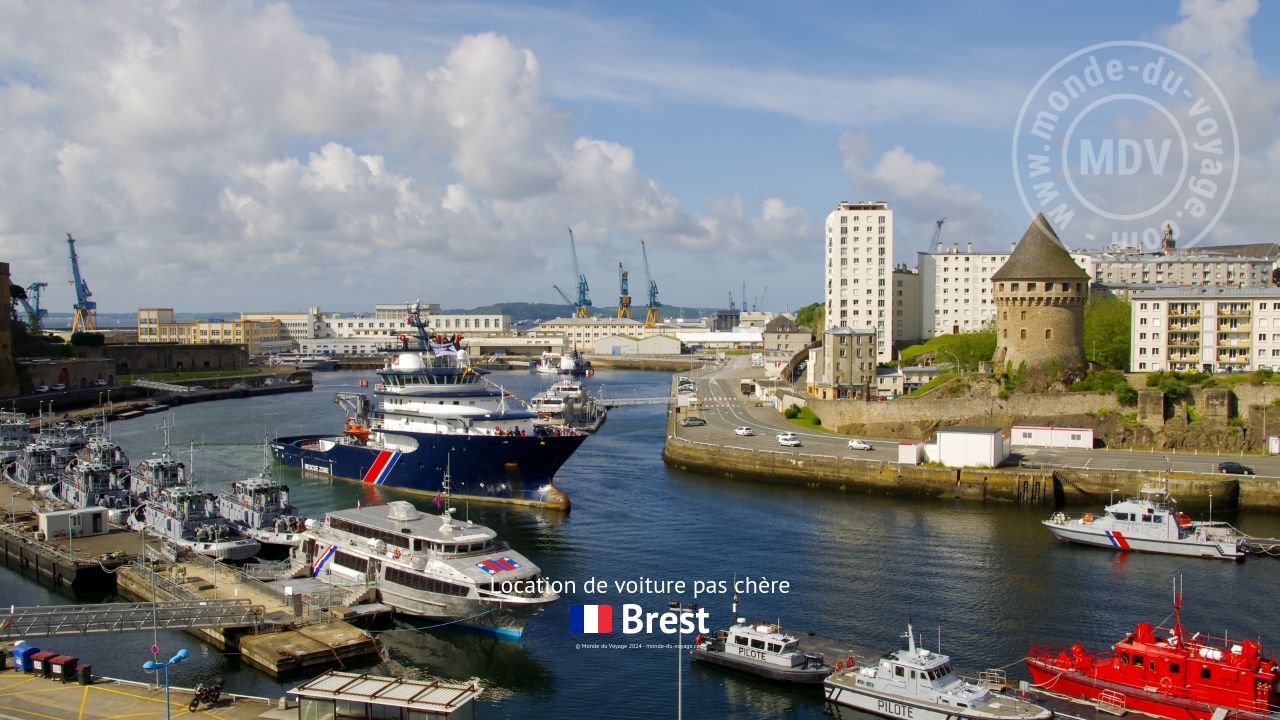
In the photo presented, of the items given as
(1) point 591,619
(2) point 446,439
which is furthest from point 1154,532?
(2) point 446,439

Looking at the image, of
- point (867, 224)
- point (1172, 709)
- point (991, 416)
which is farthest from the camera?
point (867, 224)

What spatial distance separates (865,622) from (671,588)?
16.3 ft

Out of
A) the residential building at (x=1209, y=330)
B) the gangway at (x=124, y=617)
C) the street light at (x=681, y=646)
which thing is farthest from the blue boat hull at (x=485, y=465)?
the residential building at (x=1209, y=330)

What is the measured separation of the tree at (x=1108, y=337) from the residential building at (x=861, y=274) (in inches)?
629

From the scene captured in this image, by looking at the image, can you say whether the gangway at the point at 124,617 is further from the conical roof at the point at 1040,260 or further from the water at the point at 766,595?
the conical roof at the point at 1040,260

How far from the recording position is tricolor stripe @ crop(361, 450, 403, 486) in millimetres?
37319

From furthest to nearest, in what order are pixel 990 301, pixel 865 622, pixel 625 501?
pixel 990 301
pixel 625 501
pixel 865 622

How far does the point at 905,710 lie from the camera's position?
16.9 meters

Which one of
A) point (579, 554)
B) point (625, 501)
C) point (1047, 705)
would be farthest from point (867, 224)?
point (1047, 705)

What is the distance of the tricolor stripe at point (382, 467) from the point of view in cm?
Result: 3732

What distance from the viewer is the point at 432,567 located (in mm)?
21875

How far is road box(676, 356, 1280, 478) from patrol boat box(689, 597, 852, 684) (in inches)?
803

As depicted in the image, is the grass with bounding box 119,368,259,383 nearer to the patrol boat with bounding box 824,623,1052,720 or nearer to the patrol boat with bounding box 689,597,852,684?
the patrol boat with bounding box 689,597,852,684

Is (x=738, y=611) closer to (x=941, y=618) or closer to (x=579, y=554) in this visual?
(x=941, y=618)
